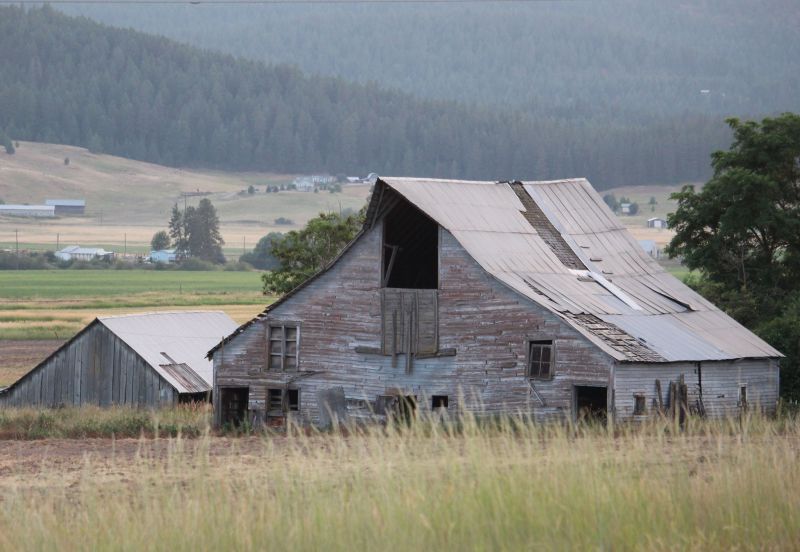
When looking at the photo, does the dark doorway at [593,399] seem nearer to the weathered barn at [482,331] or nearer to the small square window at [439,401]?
the weathered barn at [482,331]

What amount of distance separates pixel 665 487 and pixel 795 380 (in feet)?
85.7

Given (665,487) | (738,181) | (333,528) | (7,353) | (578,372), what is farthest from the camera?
(7,353)

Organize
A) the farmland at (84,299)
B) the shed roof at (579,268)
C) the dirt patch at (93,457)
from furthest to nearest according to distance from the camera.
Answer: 1. the farmland at (84,299)
2. the shed roof at (579,268)
3. the dirt patch at (93,457)

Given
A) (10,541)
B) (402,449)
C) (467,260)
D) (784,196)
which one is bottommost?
(10,541)

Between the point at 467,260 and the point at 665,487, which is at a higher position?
the point at 467,260

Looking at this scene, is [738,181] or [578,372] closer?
[578,372]

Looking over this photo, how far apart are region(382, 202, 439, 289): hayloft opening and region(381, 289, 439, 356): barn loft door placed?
0.64m

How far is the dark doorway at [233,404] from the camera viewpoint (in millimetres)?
37219

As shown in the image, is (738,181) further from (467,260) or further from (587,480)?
(587,480)

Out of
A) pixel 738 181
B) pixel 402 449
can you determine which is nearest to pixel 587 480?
pixel 402 449

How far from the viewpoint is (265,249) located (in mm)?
155125

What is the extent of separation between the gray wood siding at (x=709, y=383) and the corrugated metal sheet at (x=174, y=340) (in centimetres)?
1555

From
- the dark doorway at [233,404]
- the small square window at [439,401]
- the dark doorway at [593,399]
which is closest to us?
the dark doorway at [593,399]

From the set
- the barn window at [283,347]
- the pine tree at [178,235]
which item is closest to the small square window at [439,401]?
the barn window at [283,347]
